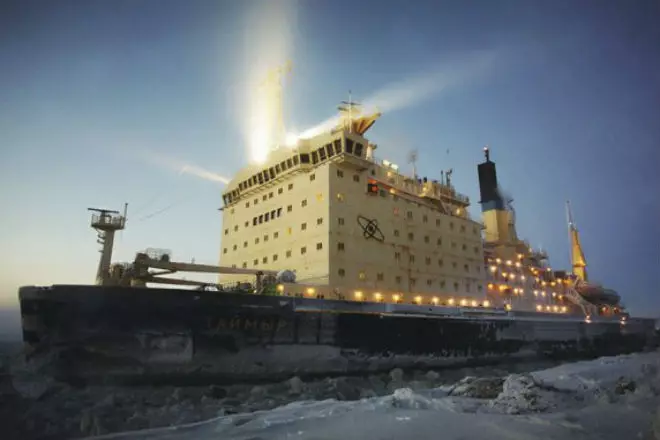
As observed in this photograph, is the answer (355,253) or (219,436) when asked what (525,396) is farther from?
(355,253)

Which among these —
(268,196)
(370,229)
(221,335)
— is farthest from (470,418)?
(268,196)

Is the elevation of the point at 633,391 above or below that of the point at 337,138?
below

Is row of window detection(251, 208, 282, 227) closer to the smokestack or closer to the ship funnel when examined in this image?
the ship funnel

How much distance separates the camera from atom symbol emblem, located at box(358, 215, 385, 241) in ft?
71.1

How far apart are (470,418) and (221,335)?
9084 mm

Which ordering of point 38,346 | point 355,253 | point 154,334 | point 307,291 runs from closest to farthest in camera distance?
1. point 38,346
2. point 154,334
3. point 307,291
4. point 355,253

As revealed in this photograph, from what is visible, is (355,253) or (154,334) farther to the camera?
(355,253)

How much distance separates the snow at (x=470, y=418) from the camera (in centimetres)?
665

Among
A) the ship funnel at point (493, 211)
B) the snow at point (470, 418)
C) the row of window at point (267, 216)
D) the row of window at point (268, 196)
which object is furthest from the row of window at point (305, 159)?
the ship funnel at point (493, 211)

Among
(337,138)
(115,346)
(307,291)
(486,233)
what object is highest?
(337,138)

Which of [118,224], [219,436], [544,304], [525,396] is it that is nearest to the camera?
[219,436]

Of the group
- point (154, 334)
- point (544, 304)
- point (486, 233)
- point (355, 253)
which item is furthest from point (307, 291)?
point (544, 304)

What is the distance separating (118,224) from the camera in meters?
15.6

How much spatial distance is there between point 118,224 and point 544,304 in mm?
33901
